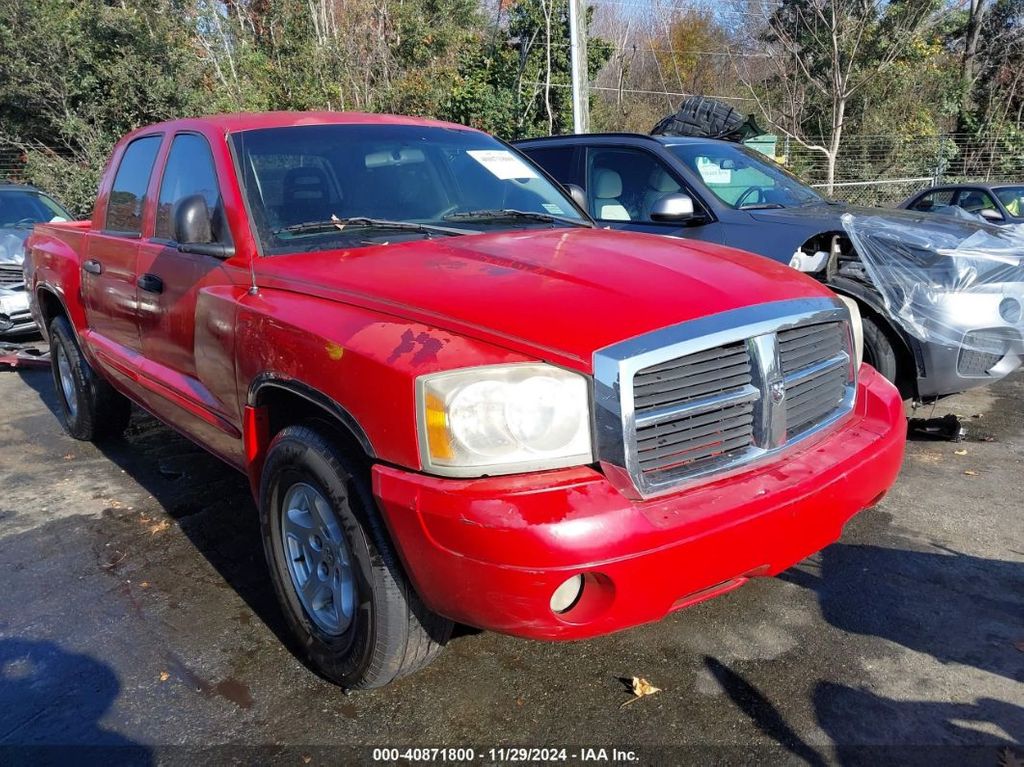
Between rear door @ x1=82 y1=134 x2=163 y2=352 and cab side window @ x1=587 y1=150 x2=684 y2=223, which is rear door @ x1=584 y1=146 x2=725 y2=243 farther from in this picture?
rear door @ x1=82 y1=134 x2=163 y2=352

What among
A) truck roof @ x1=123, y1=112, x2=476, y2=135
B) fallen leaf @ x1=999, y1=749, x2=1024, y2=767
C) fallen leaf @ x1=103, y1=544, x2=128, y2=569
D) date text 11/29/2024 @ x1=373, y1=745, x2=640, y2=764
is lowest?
fallen leaf @ x1=103, y1=544, x2=128, y2=569

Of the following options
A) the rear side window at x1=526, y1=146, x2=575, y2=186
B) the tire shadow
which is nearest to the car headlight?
the tire shadow

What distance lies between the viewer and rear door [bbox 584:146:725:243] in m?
5.59

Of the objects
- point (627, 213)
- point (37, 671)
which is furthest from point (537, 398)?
point (627, 213)

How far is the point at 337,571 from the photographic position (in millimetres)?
2689

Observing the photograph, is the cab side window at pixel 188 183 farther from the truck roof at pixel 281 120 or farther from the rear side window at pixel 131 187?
the rear side window at pixel 131 187

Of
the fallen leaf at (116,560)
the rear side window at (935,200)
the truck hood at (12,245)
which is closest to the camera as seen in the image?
the fallen leaf at (116,560)

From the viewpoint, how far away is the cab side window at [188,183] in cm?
325

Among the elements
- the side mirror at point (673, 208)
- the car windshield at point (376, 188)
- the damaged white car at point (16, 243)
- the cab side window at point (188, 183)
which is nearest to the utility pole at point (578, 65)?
the side mirror at point (673, 208)

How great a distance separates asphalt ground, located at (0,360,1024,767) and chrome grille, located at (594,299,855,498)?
827mm

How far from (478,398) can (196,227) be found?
→ 5.12 feet

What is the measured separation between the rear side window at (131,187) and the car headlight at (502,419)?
2655 mm

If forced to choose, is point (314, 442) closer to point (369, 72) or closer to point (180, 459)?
point (180, 459)

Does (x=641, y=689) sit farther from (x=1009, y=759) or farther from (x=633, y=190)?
(x=633, y=190)
